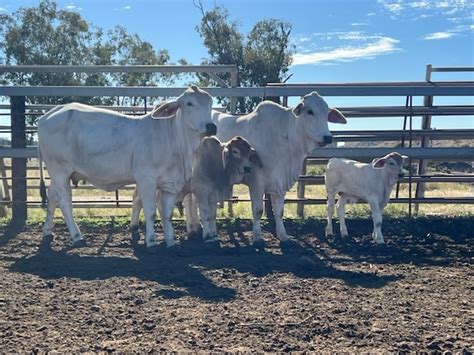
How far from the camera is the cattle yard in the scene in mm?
4617

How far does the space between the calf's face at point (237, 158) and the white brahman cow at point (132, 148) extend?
0.50 metres

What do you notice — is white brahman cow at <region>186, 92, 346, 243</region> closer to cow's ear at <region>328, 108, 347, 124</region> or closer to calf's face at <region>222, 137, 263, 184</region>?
cow's ear at <region>328, 108, 347, 124</region>

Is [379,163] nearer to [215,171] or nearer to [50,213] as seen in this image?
[215,171]

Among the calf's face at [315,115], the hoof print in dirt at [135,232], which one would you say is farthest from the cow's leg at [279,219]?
the hoof print in dirt at [135,232]

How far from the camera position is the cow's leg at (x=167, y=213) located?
8.16 m

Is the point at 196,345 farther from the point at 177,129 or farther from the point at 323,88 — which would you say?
the point at 323,88

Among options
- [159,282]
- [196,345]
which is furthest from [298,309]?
[159,282]

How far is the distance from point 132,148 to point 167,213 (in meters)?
1.04

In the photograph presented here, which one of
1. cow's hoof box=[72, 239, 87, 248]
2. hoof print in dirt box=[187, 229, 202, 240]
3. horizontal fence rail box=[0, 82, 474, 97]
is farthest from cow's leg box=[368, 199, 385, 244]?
cow's hoof box=[72, 239, 87, 248]

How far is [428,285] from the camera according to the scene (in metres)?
6.24

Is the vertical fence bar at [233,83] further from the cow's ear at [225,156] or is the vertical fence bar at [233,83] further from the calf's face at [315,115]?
the cow's ear at [225,156]

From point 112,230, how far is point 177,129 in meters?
2.50

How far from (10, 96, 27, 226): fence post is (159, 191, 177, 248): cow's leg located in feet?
11.8

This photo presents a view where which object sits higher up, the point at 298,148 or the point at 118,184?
the point at 298,148
